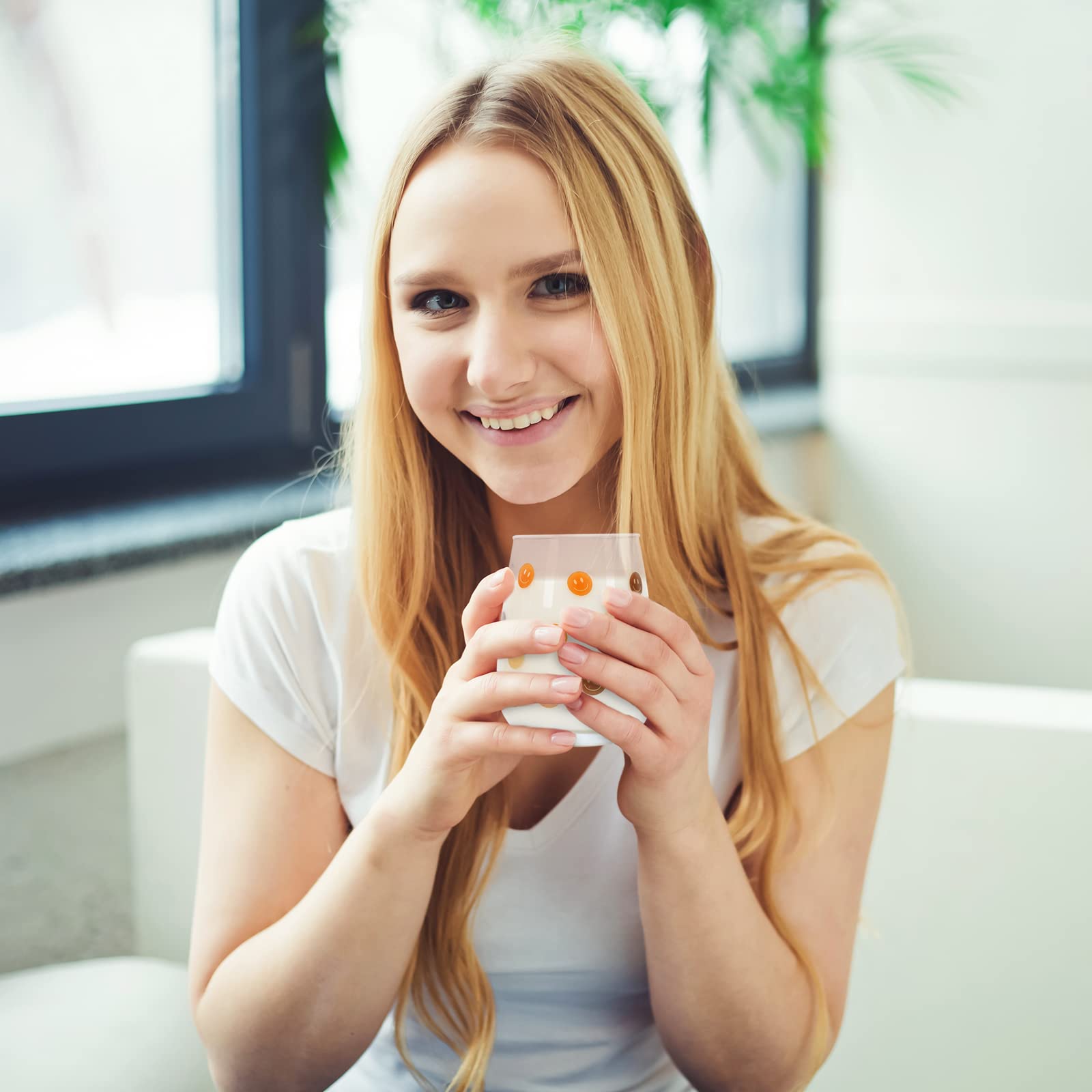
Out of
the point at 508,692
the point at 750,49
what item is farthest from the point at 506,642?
the point at 750,49

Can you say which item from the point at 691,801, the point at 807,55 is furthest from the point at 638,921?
the point at 807,55

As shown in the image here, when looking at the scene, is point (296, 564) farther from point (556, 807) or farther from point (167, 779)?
point (167, 779)

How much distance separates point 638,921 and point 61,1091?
56 centimetres

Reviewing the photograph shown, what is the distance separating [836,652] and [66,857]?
3.62ft

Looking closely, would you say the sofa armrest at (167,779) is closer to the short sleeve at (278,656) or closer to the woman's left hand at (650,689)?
the short sleeve at (278,656)

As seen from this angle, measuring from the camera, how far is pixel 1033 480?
295 cm

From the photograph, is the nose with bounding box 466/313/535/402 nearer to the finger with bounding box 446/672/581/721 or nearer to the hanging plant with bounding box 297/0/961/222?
the finger with bounding box 446/672/581/721

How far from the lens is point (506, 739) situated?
861 millimetres

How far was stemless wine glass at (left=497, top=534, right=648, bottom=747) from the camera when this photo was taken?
833mm

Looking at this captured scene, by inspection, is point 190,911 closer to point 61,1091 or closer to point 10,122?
point 61,1091

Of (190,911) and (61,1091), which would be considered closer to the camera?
(61,1091)

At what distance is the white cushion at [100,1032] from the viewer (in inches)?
49.2

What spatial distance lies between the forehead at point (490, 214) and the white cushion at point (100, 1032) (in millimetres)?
812

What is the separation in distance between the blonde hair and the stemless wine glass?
10.0 inches
